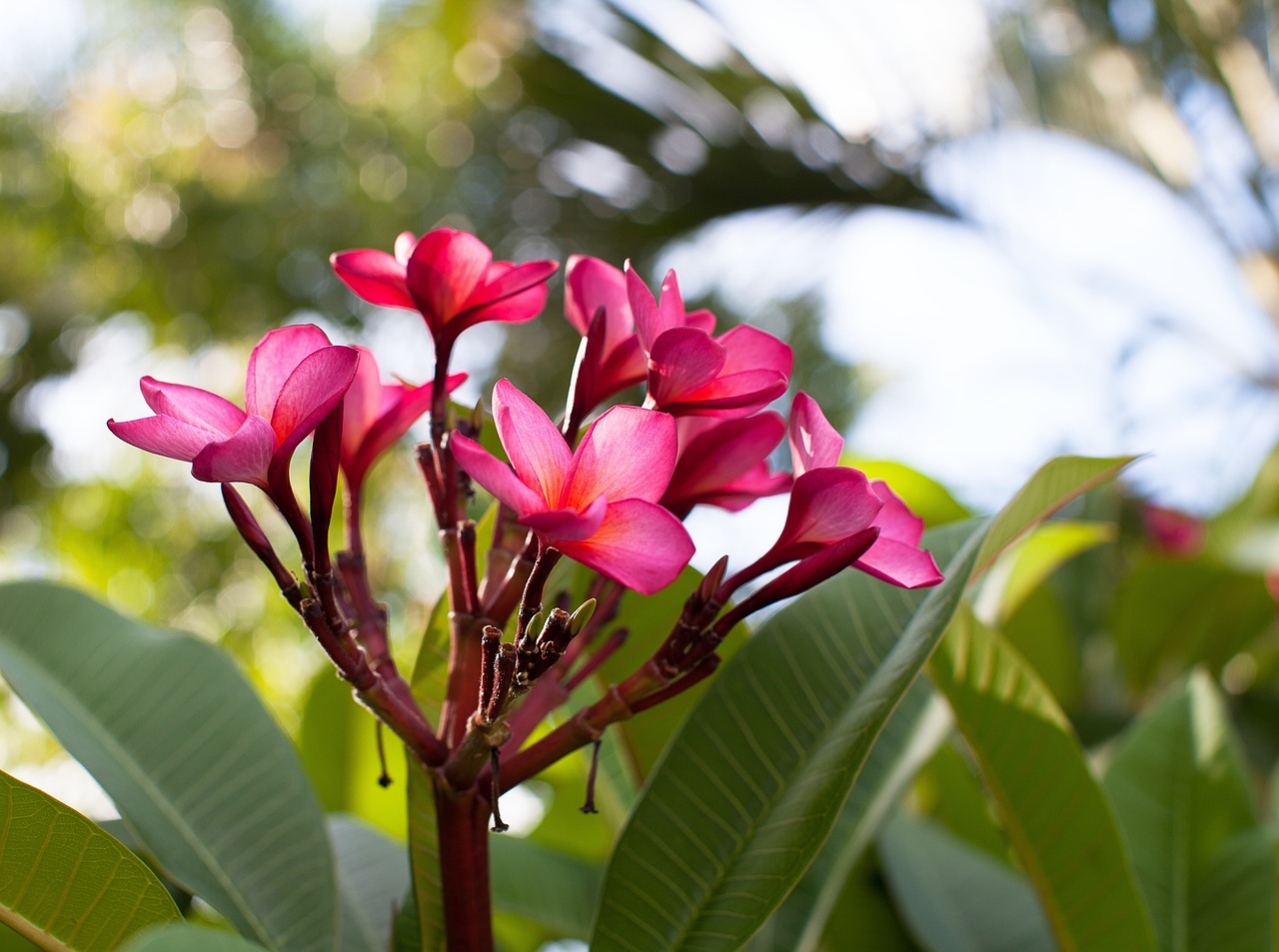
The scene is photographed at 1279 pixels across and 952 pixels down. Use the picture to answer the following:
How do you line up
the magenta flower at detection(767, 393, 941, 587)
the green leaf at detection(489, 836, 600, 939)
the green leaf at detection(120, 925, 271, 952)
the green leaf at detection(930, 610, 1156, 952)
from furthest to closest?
Result: 1. the green leaf at detection(489, 836, 600, 939)
2. the green leaf at detection(930, 610, 1156, 952)
3. the magenta flower at detection(767, 393, 941, 587)
4. the green leaf at detection(120, 925, 271, 952)

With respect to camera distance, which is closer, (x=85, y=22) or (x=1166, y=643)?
(x=1166, y=643)

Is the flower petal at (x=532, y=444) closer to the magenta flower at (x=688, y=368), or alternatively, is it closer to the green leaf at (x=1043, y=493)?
the magenta flower at (x=688, y=368)

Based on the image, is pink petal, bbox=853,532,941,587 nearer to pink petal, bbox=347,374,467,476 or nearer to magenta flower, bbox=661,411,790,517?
magenta flower, bbox=661,411,790,517

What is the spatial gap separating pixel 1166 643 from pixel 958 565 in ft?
3.28

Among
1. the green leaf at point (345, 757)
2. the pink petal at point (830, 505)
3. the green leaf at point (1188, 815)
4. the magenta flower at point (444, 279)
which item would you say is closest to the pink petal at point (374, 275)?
the magenta flower at point (444, 279)

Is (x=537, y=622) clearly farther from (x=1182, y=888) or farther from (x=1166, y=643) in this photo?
(x=1166, y=643)

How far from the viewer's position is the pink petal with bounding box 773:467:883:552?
1.25 ft

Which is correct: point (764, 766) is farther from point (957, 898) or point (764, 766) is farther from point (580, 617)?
point (957, 898)

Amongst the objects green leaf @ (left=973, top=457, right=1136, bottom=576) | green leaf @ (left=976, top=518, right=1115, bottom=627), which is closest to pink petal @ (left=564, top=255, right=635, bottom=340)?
green leaf @ (left=973, top=457, right=1136, bottom=576)

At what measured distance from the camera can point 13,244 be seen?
22.9 ft

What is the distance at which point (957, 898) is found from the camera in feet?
2.45

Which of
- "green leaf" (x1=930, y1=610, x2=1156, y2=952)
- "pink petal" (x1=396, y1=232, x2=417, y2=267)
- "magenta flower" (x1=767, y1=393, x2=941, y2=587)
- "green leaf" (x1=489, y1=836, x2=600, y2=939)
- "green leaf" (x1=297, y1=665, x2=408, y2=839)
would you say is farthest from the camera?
"green leaf" (x1=297, y1=665, x2=408, y2=839)

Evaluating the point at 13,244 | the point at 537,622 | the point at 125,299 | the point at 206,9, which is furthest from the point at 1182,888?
the point at 206,9

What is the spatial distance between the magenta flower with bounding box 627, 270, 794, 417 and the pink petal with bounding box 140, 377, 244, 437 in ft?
0.53
